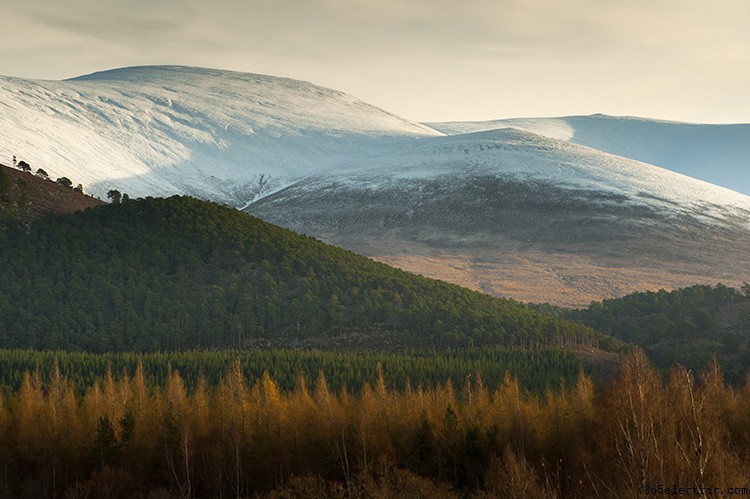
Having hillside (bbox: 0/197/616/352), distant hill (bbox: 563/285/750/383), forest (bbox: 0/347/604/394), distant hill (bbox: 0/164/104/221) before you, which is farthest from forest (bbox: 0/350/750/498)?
distant hill (bbox: 0/164/104/221)

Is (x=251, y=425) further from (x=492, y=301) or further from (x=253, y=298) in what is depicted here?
(x=492, y=301)

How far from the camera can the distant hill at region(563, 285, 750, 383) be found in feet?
383

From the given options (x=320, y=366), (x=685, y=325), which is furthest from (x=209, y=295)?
(x=685, y=325)

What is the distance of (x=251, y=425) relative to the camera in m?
70.2

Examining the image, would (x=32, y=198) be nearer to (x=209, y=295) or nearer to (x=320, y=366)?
(x=209, y=295)

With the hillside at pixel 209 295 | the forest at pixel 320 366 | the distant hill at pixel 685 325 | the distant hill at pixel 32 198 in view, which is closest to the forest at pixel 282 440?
the forest at pixel 320 366

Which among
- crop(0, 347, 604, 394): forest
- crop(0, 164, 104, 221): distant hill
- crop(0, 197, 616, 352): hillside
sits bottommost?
crop(0, 347, 604, 394): forest

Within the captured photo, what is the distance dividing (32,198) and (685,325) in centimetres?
11190

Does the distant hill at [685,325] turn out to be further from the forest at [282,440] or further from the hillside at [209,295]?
the forest at [282,440]

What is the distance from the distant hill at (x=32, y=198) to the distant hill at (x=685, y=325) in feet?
301

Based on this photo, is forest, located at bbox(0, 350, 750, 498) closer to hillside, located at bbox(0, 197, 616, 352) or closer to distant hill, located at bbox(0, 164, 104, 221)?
hillside, located at bbox(0, 197, 616, 352)

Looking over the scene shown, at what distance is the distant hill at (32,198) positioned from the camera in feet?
511

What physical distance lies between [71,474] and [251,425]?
13473mm

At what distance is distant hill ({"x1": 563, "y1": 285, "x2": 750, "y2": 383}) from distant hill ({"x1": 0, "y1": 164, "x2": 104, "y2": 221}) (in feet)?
301
